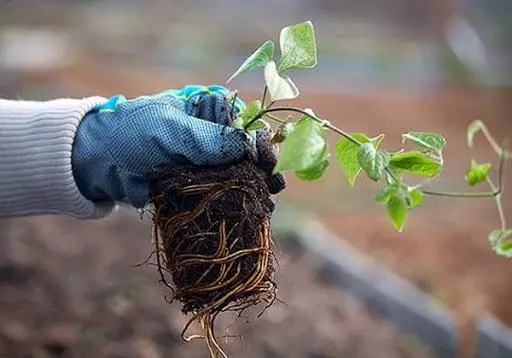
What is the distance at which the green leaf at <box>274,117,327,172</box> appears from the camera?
0.89 meters

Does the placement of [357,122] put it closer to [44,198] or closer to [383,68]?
[383,68]

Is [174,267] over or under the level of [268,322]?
over

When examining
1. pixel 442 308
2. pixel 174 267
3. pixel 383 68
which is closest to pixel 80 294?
pixel 442 308

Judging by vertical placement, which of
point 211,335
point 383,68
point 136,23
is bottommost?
point 136,23

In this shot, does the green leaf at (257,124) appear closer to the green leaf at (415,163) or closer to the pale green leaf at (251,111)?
the pale green leaf at (251,111)

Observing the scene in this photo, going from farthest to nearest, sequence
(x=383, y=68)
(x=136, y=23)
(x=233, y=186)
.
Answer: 1. (x=136, y=23)
2. (x=383, y=68)
3. (x=233, y=186)

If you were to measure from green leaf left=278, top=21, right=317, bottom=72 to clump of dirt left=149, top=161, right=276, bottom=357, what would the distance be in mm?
126

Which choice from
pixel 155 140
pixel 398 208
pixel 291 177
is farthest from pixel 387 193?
pixel 291 177

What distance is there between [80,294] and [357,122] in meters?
3.14

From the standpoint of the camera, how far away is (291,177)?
157 inches

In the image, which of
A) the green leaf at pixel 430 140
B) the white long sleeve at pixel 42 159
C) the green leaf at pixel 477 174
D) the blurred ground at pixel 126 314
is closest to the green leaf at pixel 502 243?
the green leaf at pixel 477 174

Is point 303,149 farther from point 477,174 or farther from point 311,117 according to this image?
point 477,174

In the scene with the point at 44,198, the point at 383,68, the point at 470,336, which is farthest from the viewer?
the point at 383,68

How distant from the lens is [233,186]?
1.01m
